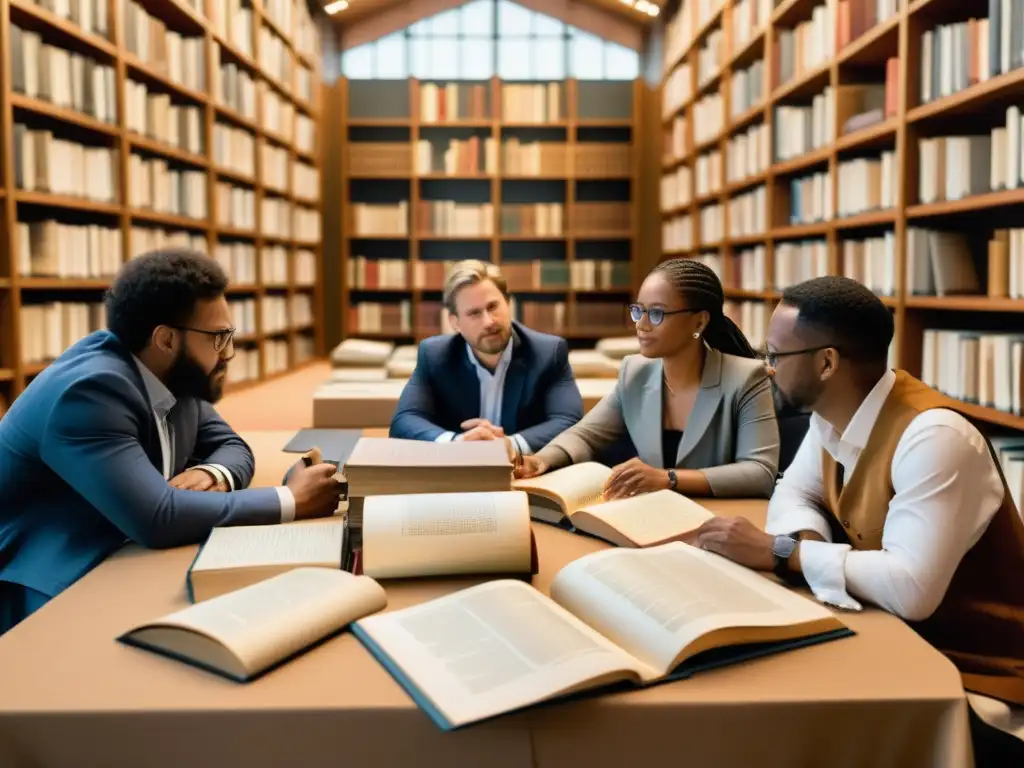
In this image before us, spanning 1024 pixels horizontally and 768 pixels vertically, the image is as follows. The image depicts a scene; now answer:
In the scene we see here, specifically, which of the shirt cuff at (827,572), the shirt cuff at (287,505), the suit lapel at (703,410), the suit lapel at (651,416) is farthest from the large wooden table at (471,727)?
the suit lapel at (651,416)

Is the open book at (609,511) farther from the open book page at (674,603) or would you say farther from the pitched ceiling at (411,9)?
the pitched ceiling at (411,9)

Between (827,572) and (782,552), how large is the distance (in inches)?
3.1

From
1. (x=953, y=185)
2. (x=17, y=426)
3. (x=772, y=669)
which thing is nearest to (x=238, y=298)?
(x=953, y=185)

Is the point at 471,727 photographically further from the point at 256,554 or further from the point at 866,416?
the point at 866,416

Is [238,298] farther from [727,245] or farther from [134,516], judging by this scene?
[134,516]

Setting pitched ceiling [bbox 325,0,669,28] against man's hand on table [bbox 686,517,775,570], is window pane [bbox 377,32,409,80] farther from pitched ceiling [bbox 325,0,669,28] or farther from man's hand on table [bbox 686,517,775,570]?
man's hand on table [bbox 686,517,775,570]

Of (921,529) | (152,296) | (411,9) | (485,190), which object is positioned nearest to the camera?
(921,529)

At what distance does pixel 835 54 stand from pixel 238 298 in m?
3.95

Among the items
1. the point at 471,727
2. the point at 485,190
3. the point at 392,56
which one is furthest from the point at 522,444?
the point at 392,56

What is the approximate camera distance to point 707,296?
2.30 m

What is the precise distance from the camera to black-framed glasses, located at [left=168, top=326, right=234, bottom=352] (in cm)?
181

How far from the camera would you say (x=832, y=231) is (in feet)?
14.9

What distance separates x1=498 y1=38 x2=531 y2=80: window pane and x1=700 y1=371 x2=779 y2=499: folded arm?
7.30 meters

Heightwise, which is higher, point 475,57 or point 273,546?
point 475,57
